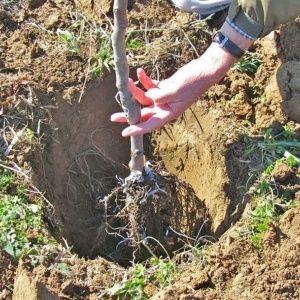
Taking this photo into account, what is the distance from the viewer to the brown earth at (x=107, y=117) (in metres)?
2.85

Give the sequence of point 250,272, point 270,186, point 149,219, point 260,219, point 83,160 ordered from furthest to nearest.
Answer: point 83,160
point 149,219
point 270,186
point 260,219
point 250,272

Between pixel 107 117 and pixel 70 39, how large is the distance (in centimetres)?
36

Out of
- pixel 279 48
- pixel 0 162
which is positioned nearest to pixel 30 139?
pixel 0 162

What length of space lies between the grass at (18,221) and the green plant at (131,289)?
0.29 m

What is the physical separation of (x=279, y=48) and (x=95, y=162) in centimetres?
88

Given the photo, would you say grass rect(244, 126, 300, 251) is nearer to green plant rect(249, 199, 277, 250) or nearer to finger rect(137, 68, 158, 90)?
green plant rect(249, 199, 277, 250)

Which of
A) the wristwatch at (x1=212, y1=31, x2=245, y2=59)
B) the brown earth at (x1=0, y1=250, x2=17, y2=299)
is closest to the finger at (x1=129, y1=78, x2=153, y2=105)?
the wristwatch at (x1=212, y1=31, x2=245, y2=59)

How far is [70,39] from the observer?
3102 millimetres

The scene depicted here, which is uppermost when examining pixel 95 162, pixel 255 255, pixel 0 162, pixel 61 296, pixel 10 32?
pixel 10 32

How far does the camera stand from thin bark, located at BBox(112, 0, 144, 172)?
7.83 ft

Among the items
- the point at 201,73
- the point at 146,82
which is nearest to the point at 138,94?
the point at 146,82

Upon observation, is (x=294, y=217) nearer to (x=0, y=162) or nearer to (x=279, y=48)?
(x=279, y=48)

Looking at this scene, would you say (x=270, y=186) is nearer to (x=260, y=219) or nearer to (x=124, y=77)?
(x=260, y=219)

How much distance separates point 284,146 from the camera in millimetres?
2795
